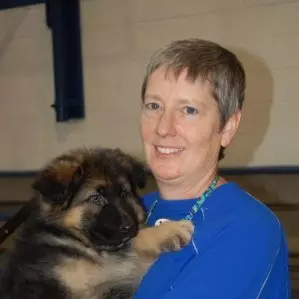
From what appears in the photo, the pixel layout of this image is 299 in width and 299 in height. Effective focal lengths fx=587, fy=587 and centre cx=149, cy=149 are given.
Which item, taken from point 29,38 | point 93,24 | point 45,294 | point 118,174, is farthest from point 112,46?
point 45,294

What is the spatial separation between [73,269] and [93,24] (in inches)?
167

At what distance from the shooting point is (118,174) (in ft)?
8.41

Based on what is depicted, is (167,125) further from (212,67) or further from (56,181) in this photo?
(56,181)

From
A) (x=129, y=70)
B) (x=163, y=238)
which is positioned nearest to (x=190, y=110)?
(x=163, y=238)

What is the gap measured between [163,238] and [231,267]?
43 cm

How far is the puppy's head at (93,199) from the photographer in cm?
241

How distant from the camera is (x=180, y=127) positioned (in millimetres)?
2133

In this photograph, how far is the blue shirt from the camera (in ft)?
6.12

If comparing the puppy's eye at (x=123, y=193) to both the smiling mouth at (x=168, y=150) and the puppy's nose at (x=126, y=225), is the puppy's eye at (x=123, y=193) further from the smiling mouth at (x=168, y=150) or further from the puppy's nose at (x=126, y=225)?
the smiling mouth at (x=168, y=150)

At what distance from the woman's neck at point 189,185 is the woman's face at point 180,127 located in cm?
2

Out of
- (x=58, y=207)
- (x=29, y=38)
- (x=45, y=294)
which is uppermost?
(x=29, y=38)

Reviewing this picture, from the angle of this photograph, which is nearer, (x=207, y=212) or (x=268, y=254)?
(x=268, y=254)

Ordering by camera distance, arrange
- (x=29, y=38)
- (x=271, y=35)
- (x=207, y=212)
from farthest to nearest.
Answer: (x=29, y=38)
(x=271, y=35)
(x=207, y=212)

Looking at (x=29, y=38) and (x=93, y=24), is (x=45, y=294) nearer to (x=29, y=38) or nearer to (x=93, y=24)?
(x=93, y=24)
